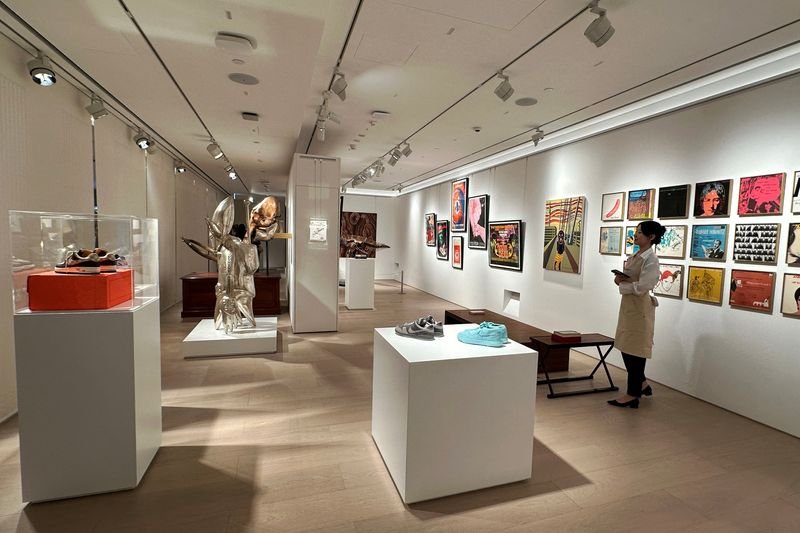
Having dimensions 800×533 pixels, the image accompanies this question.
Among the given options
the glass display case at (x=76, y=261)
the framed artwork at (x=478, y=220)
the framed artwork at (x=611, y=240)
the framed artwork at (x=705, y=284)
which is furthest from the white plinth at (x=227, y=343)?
the framed artwork at (x=705, y=284)

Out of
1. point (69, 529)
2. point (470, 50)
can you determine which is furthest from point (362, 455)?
point (470, 50)

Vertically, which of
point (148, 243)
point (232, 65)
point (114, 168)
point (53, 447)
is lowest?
point (53, 447)

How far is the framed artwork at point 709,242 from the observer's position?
13.2 ft

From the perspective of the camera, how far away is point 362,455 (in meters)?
2.95

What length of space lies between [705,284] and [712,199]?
0.92 m

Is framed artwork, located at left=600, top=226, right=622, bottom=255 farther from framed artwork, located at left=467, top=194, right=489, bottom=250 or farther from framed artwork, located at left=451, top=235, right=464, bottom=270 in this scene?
framed artwork, located at left=451, top=235, right=464, bottom=270

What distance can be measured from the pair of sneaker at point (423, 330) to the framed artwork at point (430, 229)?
8.68 metres

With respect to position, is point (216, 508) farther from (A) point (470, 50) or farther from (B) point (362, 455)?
(A) point (470, 50)

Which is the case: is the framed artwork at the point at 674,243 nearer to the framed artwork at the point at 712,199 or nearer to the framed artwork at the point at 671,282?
the framed artwork at the point at 671,282

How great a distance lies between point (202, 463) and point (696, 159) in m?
5.64

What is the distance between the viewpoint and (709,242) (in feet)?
13.6

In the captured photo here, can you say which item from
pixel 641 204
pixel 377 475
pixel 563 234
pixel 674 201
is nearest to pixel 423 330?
pixel 377 475

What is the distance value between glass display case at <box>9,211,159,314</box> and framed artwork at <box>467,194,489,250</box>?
276 inches

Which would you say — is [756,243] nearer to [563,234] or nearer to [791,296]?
[791,296]
